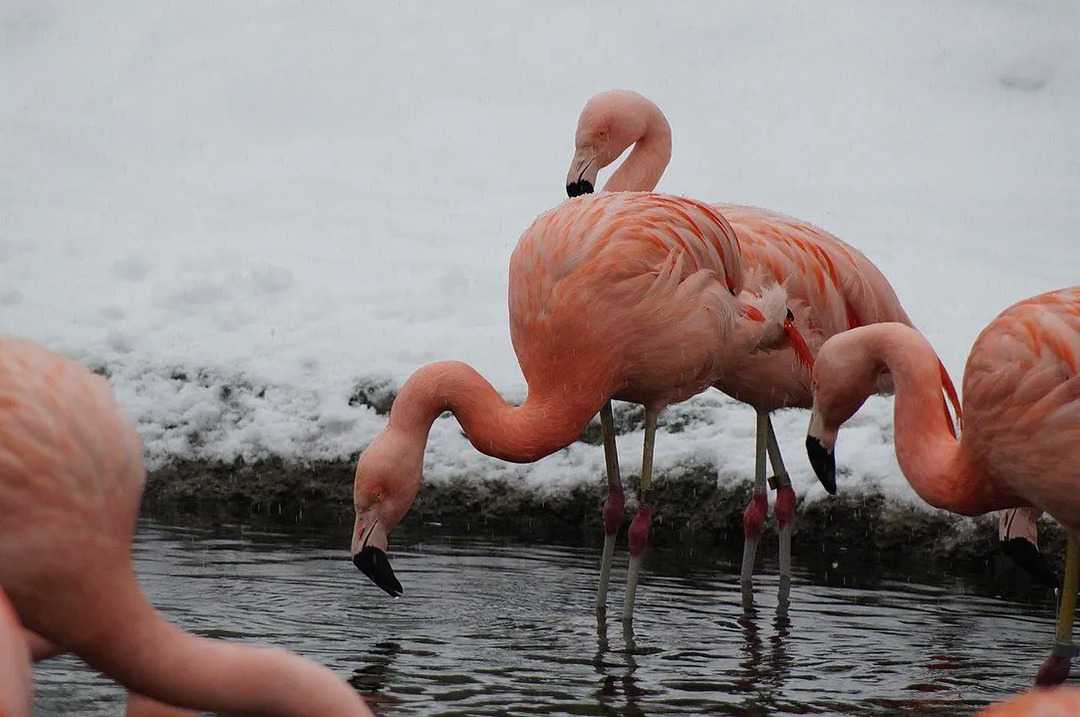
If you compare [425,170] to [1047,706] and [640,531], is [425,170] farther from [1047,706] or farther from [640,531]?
[1047,706]

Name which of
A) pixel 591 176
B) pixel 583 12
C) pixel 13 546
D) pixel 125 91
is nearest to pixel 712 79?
pixel 583 12

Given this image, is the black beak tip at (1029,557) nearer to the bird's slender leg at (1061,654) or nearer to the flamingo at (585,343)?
the bird's slender leg at (1061,654)

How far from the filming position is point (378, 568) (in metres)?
4.85

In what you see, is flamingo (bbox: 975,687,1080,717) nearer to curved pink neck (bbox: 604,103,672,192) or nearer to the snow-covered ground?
the snow-covered ground

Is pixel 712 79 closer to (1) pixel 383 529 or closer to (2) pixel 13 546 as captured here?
(1) pixel 383 529

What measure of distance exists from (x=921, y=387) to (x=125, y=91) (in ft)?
34.7

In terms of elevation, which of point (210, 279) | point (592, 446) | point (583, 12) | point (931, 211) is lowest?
point (592, 446)

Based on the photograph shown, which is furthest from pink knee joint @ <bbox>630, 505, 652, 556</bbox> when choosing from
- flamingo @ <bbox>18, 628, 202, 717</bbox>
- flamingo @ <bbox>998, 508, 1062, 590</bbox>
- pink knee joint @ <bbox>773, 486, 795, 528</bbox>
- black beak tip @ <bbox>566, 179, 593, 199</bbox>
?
flamingo @ <bbox>18, 628, 202, 717</bbox>

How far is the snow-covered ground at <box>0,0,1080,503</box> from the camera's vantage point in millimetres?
7410

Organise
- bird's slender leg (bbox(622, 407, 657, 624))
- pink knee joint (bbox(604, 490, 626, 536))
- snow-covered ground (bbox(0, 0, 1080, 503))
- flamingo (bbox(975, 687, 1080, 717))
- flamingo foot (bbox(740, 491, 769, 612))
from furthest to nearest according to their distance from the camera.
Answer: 1. snow-covered ground (bbox(0, 0, 1080, 503))
2. pink knee joint (bbox(604, 490, 626, 536))
3. flamingo foot (bbox(740, 491, 769, 612))
4. bird's slender leg (bbox(622, 407, 657, 624))
5. flamingo (bbox(975, 687, 1080, 717))

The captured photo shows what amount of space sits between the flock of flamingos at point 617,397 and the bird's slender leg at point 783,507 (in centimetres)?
1

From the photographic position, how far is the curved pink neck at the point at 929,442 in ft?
13.8

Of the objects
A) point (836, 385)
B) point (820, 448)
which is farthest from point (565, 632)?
point (836, 385)

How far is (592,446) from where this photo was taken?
266 inches
